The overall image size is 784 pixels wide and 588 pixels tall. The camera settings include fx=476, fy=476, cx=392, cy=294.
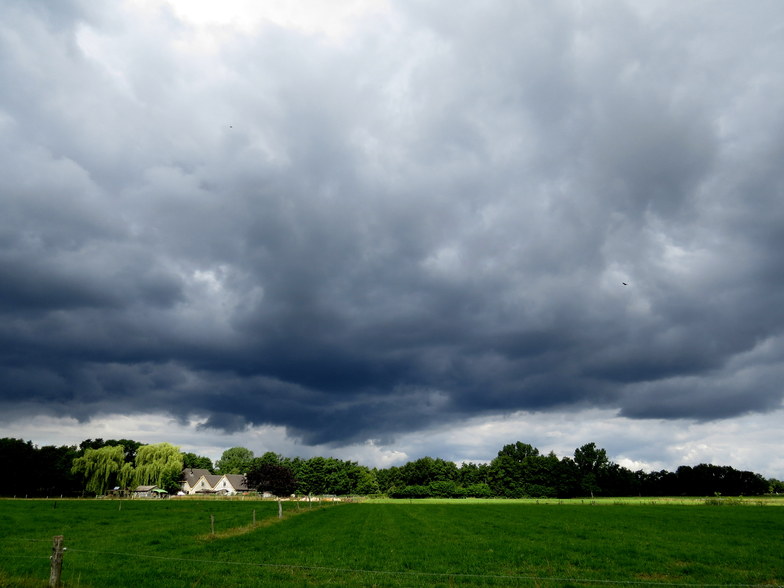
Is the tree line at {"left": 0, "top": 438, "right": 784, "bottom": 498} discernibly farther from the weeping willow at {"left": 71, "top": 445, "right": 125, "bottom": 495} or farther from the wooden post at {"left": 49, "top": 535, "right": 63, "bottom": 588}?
the wooden post at {"left": 49, "top": 535, "right": 63, "bottom": 588}

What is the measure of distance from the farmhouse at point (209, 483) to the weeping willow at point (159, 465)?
46.3 meters

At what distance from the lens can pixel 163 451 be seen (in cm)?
13562

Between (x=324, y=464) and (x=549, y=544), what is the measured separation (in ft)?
546

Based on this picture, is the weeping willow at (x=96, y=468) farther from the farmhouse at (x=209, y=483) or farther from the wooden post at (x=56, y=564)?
the wooden post at (x=56, y=564)

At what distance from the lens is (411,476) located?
188250 mm

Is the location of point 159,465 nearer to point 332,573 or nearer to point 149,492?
point 149,492

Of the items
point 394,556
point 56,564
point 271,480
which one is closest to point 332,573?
point 394,556

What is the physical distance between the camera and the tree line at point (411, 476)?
431 feet

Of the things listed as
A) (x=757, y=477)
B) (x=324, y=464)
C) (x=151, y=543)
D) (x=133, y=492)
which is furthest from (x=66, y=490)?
(x=757, y=477)

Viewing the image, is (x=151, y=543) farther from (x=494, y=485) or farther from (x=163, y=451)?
(x=494, y=485)

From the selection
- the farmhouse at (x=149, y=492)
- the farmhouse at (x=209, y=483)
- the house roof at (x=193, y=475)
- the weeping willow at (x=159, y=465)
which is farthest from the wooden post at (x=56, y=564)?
the house roof at (x=193, y=475)

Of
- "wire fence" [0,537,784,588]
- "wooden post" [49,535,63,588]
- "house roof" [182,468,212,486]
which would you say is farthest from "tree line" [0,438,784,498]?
"wooden post" [49,535,63,588]

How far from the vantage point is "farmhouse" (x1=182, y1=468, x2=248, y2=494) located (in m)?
180

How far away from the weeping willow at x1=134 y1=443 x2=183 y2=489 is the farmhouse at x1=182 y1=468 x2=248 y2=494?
46293 millimetres
